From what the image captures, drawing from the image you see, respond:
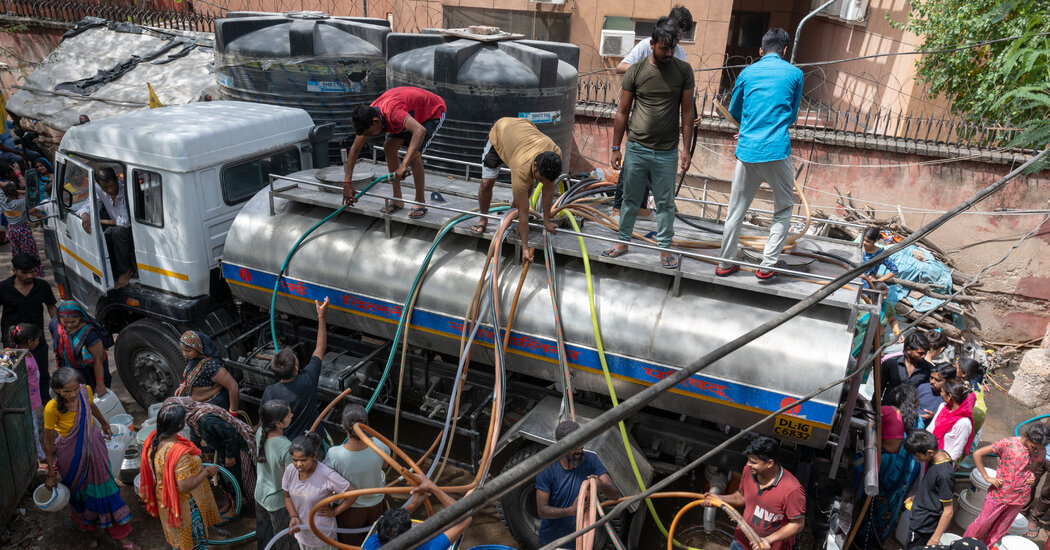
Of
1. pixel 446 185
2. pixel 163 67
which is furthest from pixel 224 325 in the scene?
pixel 163 67

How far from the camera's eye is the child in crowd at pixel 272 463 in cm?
487

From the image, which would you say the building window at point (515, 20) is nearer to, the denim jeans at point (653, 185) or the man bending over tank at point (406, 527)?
the denim jeans at point (653, 185)

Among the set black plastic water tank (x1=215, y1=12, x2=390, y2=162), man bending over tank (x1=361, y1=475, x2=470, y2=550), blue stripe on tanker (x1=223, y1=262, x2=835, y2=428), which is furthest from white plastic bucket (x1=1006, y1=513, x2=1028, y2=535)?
black plastic water tank (x1=215, y1=12, x2=390, y2=162)

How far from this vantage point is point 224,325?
7.38 m

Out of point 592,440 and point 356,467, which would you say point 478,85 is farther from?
point 356,467

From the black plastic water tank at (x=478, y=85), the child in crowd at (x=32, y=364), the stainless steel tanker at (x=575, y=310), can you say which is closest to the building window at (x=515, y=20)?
the black plastic water tank at (x=478, y=85)

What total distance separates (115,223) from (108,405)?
5.82 feet

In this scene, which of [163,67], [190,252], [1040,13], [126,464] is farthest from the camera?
[163,67]

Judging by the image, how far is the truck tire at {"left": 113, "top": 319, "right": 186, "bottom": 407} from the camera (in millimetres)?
7164

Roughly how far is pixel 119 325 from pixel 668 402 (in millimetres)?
5909

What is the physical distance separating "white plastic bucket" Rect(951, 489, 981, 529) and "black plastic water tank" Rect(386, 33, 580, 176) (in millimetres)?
6307

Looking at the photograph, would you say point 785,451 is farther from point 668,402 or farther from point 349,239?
point 349,239

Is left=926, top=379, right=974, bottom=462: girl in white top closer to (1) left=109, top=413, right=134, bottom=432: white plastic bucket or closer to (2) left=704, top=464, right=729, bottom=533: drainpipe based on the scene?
(2) left=704, top=464, right=729, bottom=533: drainpipe

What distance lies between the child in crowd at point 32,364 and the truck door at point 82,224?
864 mm
